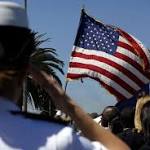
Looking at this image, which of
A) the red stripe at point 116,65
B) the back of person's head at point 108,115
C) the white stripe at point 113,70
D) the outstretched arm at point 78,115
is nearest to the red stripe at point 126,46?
the red stripe at point 116,65

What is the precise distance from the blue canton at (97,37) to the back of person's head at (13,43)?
36.2 feet

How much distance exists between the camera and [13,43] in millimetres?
2172

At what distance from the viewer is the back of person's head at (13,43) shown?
7.06 ft

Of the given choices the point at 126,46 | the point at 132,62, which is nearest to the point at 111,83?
the point at 132,62

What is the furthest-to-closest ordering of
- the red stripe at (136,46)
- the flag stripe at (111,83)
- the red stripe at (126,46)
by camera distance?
the red stripe at (126,46) → the red stripe at (136,46) → the flag stripe at (111,83)

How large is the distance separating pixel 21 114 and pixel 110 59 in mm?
10842

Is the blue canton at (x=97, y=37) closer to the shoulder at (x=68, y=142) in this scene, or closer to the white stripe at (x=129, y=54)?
the white stripe at (x=129, y=54)

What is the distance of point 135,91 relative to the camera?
40.9ft

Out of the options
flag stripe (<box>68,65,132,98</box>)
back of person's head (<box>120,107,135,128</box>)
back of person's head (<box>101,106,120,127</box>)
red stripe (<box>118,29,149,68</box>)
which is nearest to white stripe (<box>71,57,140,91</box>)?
flag stripe (<box>68,65,132,98</box>)

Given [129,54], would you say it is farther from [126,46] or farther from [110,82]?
[110,82]

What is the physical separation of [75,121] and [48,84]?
0.49 ft

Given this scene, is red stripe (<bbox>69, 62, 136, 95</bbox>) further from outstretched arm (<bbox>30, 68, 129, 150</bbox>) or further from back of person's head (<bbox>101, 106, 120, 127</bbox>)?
outstretched arm (<bbox>30, 68, 129, 150</bbox>)

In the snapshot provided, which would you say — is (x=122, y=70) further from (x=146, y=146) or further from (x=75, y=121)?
(x=75, y=121)

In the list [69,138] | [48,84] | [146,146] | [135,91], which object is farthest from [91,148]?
[135,91]
